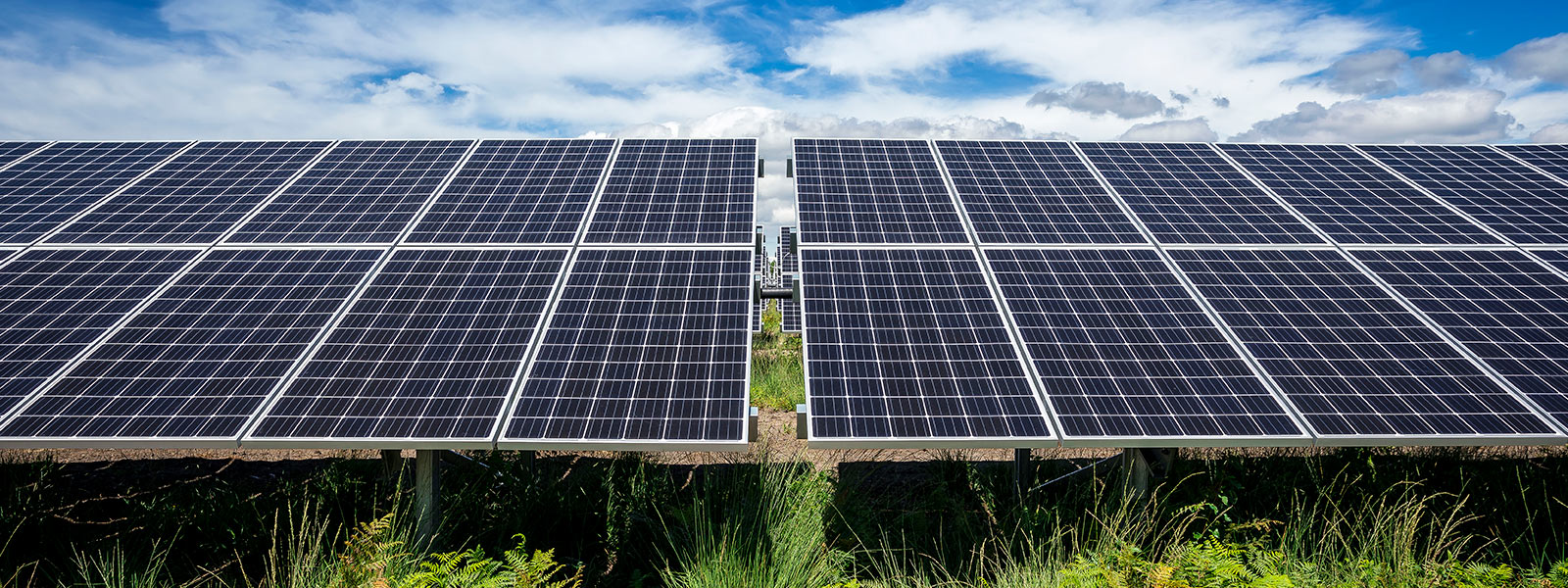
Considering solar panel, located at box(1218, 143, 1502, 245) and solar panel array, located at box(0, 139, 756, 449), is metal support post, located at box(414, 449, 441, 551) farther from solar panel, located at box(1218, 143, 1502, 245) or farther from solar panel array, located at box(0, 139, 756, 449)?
solar panel, located at box(1218, 143, 1502, 245)

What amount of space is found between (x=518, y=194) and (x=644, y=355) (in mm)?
5692

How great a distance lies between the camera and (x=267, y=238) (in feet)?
36.9

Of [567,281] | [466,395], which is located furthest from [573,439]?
[567,281]

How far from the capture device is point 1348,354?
8703mm

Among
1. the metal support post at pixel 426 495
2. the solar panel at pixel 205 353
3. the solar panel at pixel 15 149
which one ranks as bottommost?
the metal support post at pixel 426 495

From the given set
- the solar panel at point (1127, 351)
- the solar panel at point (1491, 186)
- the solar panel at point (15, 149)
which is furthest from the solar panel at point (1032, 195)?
the solar panel at point (15, 149)

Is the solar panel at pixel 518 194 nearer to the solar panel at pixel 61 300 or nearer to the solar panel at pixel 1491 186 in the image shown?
the solar panel at pixel 61 300

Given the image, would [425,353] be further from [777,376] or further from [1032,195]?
[1032,195]

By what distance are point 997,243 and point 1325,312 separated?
13.4ft

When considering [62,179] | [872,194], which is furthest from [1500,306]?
[62,179]

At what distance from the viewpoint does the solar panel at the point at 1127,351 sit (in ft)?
24.9

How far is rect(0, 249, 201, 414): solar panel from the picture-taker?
8.30 m

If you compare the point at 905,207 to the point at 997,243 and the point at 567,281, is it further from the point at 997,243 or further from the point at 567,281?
the point at 567,281

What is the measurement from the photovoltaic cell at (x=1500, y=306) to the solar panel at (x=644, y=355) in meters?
8.45
